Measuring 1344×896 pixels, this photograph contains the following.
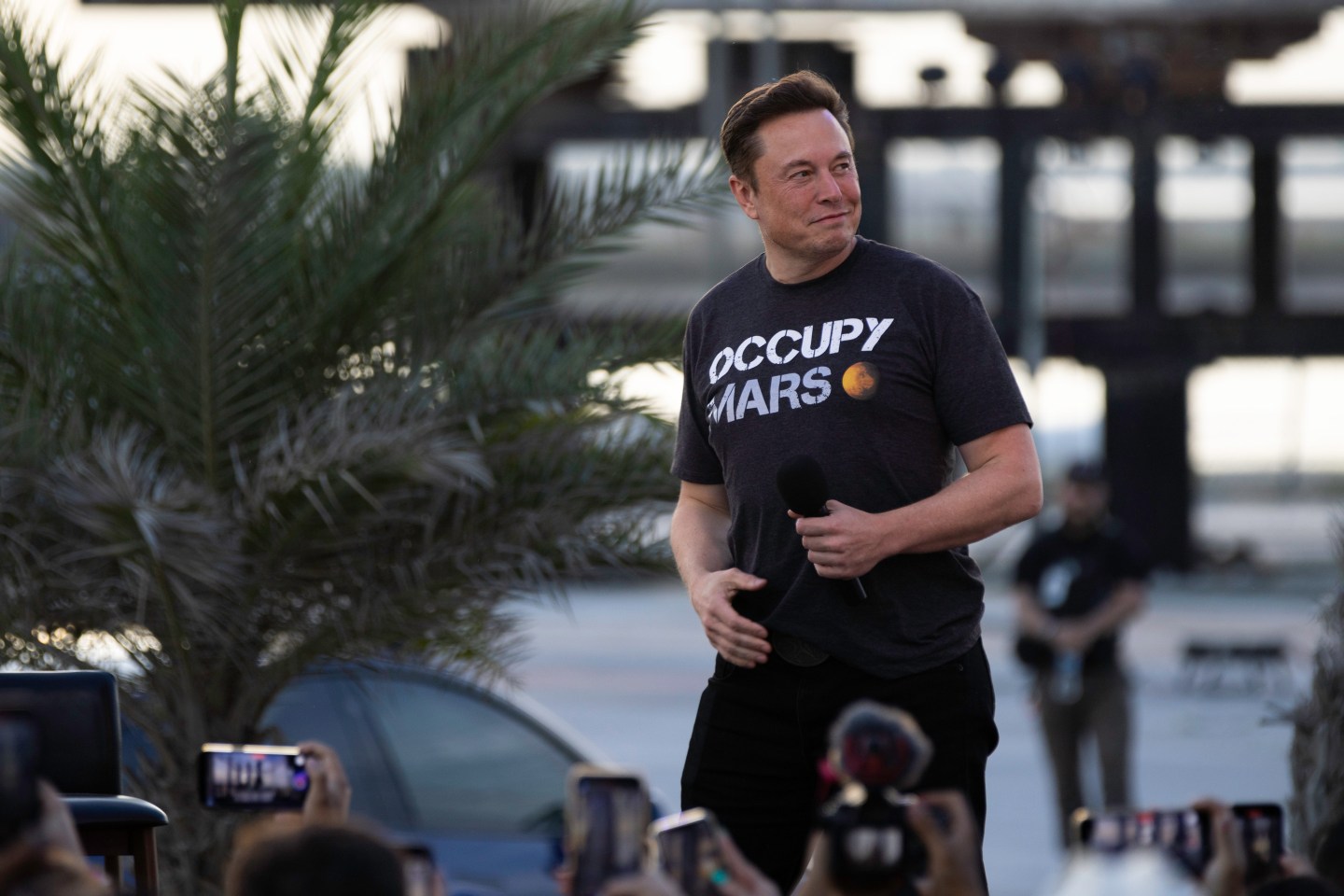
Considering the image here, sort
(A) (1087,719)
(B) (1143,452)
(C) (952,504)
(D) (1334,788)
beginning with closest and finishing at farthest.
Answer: (C) (952,504) < (D) (1334,788) < (A) (1087,719) < (B) (1143,452)

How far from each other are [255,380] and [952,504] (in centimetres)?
311

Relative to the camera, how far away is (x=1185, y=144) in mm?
23594

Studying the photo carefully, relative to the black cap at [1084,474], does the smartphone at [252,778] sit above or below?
below

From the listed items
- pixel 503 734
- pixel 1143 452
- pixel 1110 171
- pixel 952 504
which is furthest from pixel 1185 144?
pixel 952 504

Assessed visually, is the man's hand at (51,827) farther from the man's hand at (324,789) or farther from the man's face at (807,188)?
the man's face at (807,188)

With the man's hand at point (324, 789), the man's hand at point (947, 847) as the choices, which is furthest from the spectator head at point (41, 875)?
the man's hand at point (947, 847)

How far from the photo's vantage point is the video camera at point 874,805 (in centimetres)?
215

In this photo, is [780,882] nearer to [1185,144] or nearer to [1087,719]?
[1087,719]

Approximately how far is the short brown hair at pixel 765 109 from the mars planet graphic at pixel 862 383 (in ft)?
1.36

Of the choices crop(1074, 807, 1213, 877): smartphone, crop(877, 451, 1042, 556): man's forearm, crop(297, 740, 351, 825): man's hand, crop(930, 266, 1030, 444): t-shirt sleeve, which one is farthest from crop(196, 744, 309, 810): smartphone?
crop(930, 266, 1030, 444): t-shirt sleeve

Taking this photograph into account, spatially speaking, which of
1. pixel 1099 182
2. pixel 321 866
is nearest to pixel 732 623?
pixel 321 866

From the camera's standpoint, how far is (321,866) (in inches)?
79.5

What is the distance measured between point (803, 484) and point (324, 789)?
2.87 feet

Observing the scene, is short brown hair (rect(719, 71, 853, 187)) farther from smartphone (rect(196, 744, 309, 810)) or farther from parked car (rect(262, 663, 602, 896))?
parked car (rect(262, 663, 602, 896))
